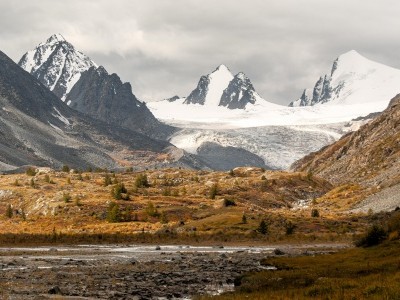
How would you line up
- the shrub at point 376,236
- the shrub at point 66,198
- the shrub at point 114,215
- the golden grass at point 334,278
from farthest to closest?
the shrub at point 66,198 < the shrub at point 114,215 < the shrub at point 376,236 < the golden grass at point 334,278

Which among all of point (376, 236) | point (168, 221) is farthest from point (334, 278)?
point (168, 221)

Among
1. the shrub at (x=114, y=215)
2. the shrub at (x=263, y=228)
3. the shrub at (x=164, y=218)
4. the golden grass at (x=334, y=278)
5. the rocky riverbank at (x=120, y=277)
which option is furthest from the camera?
the shrub at (x=114, y=215)

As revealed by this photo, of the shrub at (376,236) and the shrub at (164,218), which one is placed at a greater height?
the shrub at (164,218)

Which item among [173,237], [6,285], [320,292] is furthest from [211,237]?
[320,292]

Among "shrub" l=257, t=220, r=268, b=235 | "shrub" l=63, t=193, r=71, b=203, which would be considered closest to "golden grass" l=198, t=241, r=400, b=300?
"shrub" l=257, t=220, r=268, b=235

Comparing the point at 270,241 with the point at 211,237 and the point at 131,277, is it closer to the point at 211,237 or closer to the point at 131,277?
the point at 211,237

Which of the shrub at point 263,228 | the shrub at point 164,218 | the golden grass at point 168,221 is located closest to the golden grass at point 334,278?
the golden grass at point 168,221

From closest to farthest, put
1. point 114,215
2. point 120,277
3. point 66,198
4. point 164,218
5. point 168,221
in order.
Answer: point 120,277
point 164,218
point 168,221
point 114,215
point 66,198

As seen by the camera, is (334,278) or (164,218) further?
(164,218)

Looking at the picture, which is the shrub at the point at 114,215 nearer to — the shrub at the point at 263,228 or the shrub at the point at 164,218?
the shrub at the point at 164,218

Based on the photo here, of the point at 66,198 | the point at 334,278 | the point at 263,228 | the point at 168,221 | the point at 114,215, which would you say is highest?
the point at 66,198

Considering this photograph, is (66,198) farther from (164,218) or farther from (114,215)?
(164,218)

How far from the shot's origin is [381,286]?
107ft

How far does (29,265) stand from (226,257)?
23.2 m
